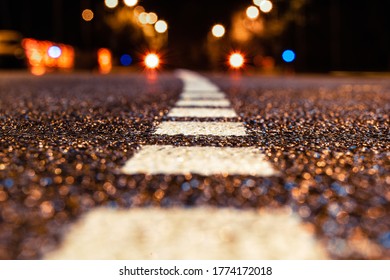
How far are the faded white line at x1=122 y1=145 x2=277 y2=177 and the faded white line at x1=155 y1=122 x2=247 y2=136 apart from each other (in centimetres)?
77

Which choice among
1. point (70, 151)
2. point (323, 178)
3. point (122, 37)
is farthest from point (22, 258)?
point (122, 37)

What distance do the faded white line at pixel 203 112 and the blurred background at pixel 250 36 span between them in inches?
849

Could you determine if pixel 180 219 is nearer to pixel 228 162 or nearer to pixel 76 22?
pixel 228 162

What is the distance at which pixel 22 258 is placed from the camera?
1887 millimetres

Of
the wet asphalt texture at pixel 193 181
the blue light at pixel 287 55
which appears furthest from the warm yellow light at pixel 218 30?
the wet asphalt texture at pixel 193 181

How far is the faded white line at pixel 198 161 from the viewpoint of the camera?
308cm

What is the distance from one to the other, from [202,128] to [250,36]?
58.0 metres

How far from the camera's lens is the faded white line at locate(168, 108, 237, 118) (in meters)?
6.25

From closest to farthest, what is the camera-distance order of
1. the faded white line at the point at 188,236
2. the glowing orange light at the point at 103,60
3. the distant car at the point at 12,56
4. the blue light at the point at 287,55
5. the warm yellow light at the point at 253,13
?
the faded white line at the point at 188,236
the distant car at the point at 12,56
the glowing orange light at the point at 103,60
the blue light at the point at 287,55
the warm yellow light at the point at 253,13

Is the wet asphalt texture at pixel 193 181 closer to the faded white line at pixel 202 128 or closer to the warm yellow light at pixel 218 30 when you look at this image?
the faded white line at pixel 202 128

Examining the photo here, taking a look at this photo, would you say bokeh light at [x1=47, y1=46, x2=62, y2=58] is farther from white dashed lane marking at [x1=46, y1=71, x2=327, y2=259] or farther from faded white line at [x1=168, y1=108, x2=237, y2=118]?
white dashed lane marking at [x1=46, y1=71, x2=327, y2=259]

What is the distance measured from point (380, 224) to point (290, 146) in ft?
6.10

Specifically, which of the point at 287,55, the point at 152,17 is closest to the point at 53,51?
the point at 287,55

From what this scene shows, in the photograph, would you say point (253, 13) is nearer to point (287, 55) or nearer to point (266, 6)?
point (266, 6)
